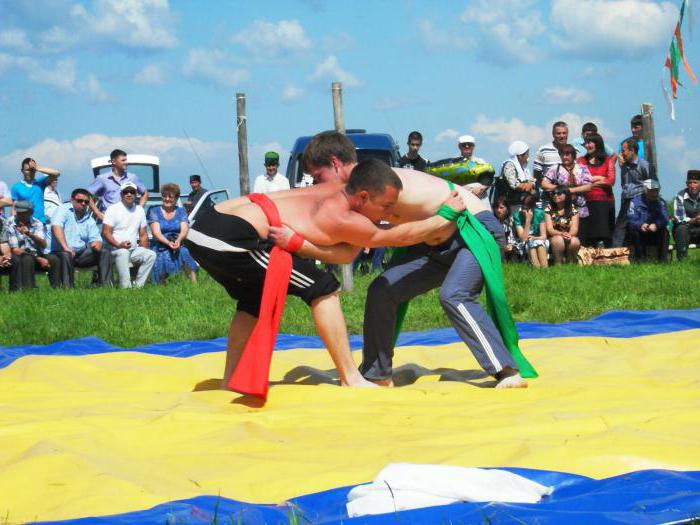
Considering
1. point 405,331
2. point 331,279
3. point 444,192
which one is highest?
point 444,192

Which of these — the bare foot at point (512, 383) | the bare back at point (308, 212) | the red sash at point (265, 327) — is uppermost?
the bare back at point (308, 212)

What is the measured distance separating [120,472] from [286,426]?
3.69 ft

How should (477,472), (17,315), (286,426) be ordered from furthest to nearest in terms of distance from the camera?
(17,315) → (286,426) → (477,472)

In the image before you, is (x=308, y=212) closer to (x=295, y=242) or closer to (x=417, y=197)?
(x=295, y=242)

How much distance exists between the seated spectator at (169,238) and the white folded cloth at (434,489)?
955cm

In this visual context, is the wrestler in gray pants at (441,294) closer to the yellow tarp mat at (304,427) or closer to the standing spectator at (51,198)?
the yellow tarp mat at (304,427)

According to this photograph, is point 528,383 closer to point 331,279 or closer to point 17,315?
point 331,279

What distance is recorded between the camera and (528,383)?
6.14 meters

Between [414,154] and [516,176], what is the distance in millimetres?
1357

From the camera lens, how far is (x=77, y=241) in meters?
13.3


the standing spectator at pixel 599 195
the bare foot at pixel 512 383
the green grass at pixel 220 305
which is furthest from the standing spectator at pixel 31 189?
the bare foot at pixel 512 383

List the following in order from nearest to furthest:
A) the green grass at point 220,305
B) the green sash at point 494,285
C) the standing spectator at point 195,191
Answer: the green sash at point 494,285 → the green grass at point 220,305 → the standing spectator at point 195,191

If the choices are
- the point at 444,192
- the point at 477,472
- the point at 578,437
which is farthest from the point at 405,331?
the point at 477,472

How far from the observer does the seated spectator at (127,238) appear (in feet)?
41.8
